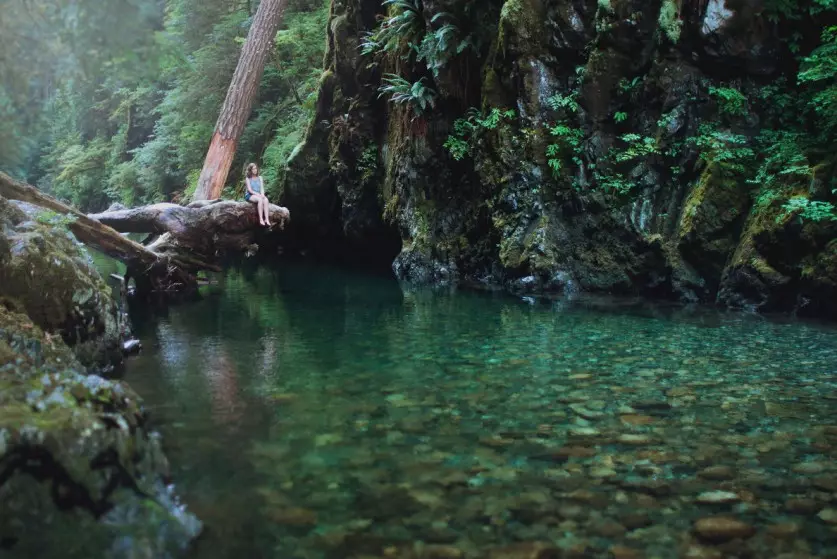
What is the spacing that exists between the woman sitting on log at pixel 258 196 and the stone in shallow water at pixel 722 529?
11205 mm

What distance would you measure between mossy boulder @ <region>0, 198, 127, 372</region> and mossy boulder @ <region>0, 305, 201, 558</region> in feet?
8.79

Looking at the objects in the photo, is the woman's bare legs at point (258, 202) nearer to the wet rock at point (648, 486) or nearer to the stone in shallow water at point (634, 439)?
the stone in shallow water at point (634, 439)

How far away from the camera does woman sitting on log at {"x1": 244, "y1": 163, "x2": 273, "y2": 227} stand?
43.0 feet

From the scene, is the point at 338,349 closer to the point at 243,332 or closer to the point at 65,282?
the point at 243,332

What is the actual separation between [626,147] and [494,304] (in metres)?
4.47

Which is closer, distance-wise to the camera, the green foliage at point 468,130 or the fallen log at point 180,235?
the fallen log at point 180,235

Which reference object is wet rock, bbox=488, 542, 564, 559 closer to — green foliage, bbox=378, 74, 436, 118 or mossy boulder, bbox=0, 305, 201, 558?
mossy boulder, bbox=0, 305, 201, 558

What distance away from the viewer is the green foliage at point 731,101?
11188 millimetres

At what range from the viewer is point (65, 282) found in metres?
5.98

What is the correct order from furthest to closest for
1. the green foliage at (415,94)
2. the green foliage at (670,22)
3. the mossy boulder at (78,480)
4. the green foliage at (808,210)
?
the green foliage at (415,94) → the green foliage at (670,22) → the green foliage at (808,210) → the mossy boulder at (78,480)

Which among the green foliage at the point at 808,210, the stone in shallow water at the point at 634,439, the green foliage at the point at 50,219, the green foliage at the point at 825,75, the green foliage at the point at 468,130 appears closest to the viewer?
the stone in shallow water at the point at 634,439

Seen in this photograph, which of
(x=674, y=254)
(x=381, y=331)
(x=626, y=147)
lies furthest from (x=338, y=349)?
(x=626, y=147)

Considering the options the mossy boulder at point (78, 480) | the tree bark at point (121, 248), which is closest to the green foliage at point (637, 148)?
the tree bark at point (121, 248)

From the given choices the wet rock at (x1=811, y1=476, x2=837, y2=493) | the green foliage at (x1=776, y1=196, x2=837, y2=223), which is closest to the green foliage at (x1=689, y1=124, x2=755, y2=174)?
the green foliage at (x1=776, y1=196, x2=837, y2=223)
